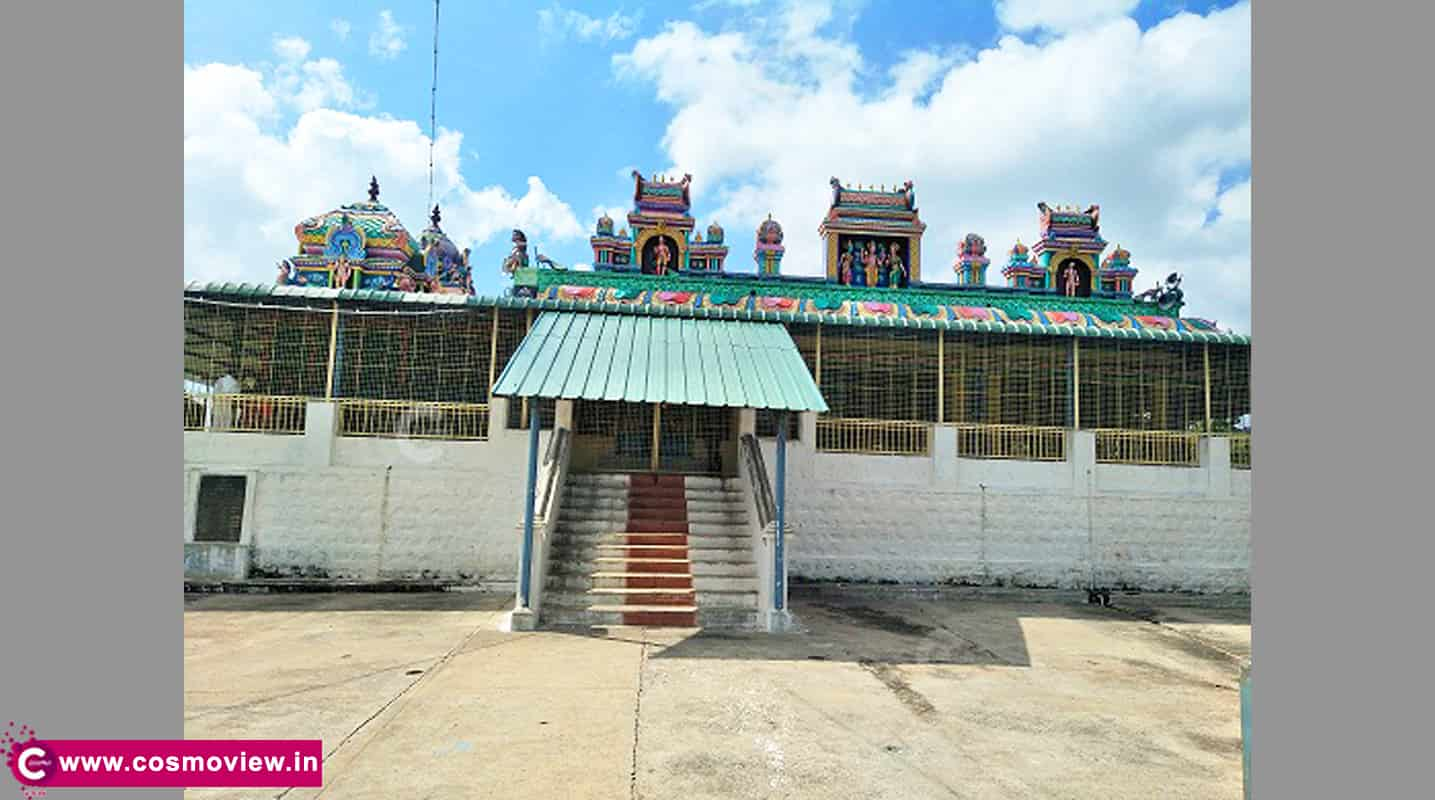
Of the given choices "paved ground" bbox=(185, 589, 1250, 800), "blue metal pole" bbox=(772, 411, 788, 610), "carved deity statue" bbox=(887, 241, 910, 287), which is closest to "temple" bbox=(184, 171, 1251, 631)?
"blue metal pole" bbox=(772, 411, 788, 610)

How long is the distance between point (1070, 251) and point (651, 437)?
12760 millimetres

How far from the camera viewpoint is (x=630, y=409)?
480 inches

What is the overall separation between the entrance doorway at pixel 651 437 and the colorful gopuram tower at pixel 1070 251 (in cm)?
1108

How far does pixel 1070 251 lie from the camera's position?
18.7 m

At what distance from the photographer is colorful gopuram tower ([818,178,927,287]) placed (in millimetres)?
18094

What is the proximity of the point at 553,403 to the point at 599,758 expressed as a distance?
7.59 meters

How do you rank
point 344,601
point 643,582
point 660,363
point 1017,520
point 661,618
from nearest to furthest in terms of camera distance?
point 661,618, point 643,582, point 660,363, point 344,601, point 1017,520

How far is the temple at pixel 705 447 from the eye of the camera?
10617 mm

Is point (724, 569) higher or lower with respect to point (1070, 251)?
lower

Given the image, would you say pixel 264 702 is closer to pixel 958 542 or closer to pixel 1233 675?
pixel 1233 675

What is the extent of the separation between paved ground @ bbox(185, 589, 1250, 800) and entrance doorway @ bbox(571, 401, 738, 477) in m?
3.54

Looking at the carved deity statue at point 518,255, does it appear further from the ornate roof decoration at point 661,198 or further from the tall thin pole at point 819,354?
the tall thin pole at point 819,354

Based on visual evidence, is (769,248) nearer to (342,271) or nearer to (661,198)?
(661,198)

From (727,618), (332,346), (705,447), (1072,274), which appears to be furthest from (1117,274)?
(332,346)
